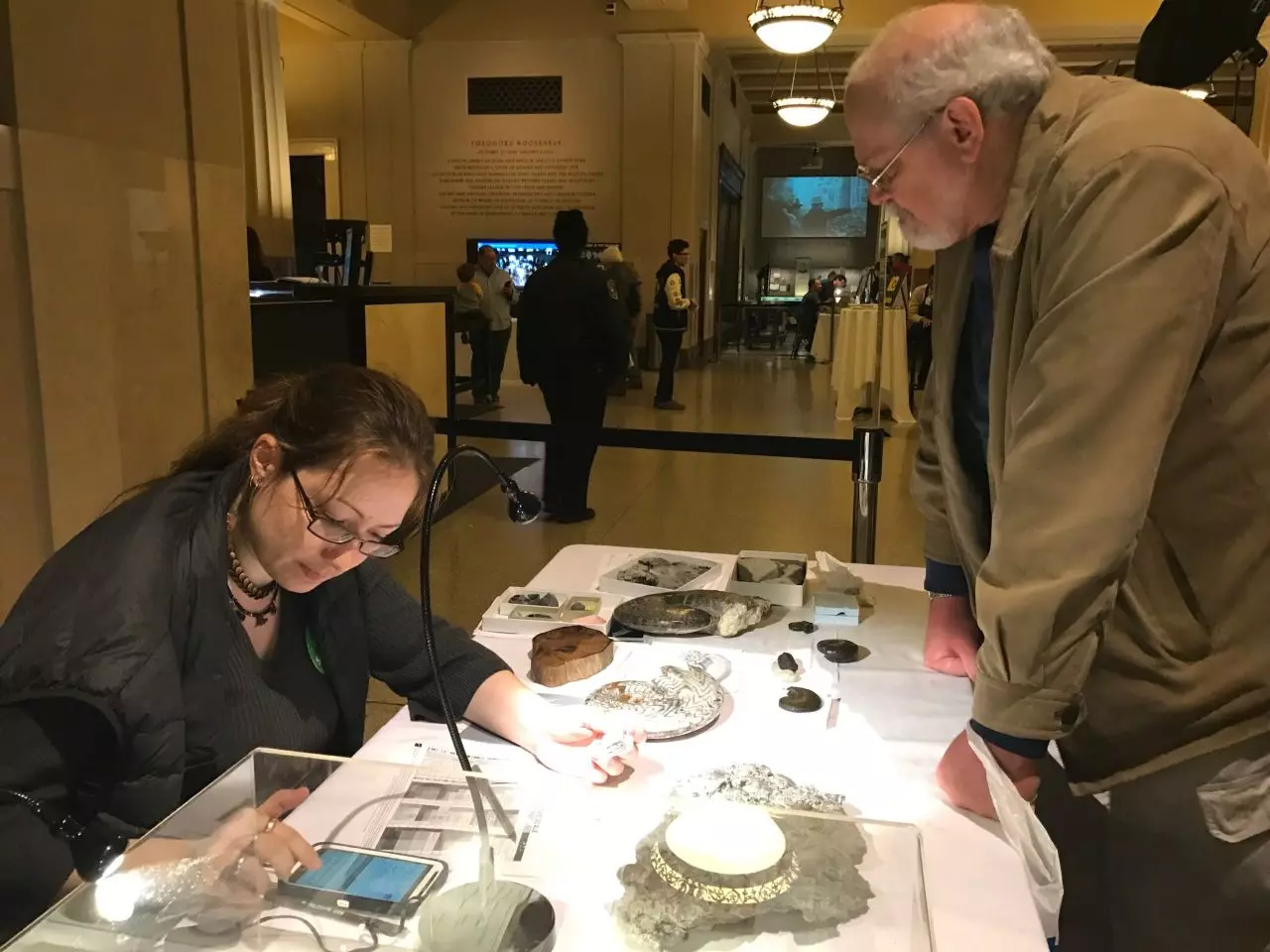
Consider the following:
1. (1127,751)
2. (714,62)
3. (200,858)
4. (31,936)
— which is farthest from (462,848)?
(714,62)

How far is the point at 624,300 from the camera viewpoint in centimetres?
554

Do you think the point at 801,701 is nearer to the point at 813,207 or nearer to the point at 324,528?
the point at 324,528

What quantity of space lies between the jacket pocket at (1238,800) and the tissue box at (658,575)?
3.08ft

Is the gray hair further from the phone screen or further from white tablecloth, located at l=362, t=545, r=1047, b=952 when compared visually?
the phone screen

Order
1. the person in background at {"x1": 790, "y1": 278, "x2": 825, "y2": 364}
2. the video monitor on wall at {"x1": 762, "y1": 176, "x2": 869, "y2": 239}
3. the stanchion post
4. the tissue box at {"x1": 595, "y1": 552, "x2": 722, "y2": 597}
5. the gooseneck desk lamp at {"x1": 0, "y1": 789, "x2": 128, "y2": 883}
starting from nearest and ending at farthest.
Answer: the gooseneck desk lamp at {"x1": 0, "y1": 789, "x2": 128, "y2": 883}, the tissue box at {"x1": 595, "y1": 552, "x2": 722, "y2": 597}, the stanchion post, the person in background at {"x1": 790, "y1": 278, "x2": 825, "y2": 364}, the video monitor on wall at {"x1": 762, "y1": 176, "x2": 869, "y2": 239}

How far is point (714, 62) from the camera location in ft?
38.2

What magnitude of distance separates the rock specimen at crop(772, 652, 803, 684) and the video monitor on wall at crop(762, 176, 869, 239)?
19.0m

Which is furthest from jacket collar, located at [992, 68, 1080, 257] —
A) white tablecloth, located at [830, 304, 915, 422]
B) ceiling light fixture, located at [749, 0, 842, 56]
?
white tablecloth, located at [830, 304, 915, 422]

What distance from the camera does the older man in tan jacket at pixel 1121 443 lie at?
931 millimetres

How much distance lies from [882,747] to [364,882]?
2.08 ft

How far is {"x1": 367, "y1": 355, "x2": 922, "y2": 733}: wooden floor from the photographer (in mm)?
4097

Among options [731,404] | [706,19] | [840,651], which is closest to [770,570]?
[840,651]

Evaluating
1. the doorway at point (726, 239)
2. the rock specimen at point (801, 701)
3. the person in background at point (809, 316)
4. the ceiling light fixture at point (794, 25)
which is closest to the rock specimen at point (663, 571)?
the rock specimen at point (801, 701)

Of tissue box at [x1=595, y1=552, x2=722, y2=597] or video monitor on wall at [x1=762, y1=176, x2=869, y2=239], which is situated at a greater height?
video monitor on wall at [x1=762, y1=176, x2=869, y2=239]
